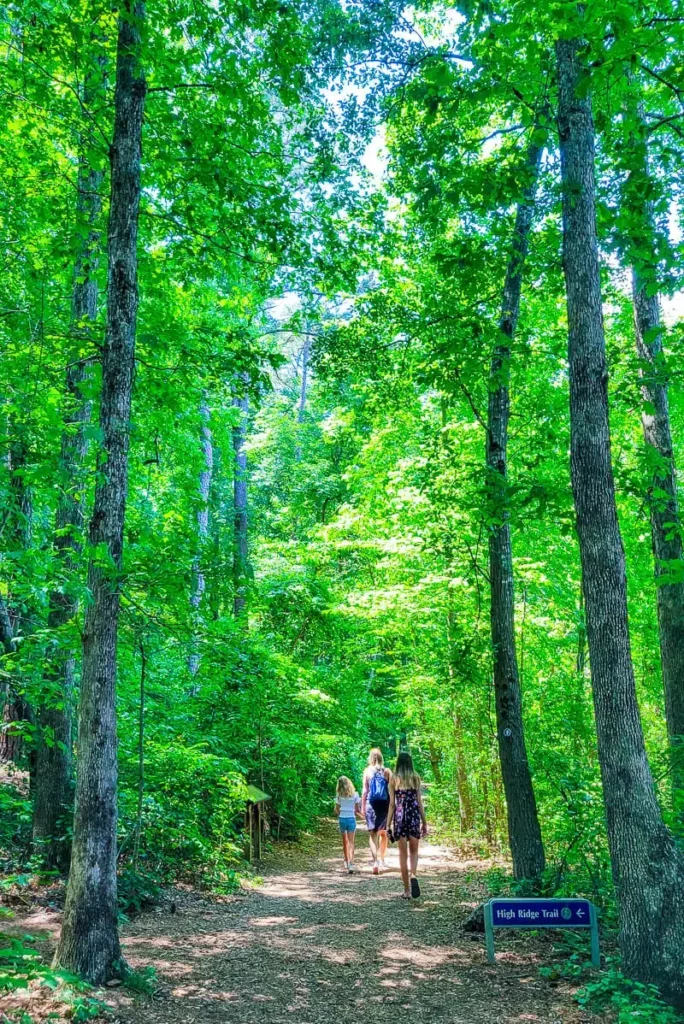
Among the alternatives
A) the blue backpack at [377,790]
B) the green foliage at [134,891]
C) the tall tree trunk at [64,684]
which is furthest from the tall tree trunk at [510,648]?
the tall tree trunk at [64,684]

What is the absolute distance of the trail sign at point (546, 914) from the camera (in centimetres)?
560

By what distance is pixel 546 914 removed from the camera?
5.69 metres

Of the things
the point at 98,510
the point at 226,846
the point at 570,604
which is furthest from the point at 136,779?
the point at 570,604

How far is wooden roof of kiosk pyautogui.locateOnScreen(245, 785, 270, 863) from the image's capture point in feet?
38.5

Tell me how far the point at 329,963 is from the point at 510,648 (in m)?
3.64

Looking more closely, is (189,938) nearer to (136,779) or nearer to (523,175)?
(136,779)

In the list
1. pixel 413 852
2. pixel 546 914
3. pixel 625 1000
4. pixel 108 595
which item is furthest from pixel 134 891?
pixel 625 1000

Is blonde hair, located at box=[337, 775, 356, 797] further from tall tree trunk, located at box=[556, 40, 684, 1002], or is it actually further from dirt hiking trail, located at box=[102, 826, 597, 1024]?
tall tree trunk, located at box=[556, 40, 684, 1002]

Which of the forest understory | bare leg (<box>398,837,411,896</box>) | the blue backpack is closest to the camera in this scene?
the forest understory

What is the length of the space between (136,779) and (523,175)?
818 centimetres

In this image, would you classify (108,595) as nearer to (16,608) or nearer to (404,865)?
(16,608)

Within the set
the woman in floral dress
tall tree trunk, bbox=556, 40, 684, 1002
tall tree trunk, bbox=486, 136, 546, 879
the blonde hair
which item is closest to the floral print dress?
the woman in floral dress

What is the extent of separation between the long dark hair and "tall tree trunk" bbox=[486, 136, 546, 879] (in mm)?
1567

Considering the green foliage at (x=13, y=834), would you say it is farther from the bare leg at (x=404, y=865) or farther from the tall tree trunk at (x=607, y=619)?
the tall tree trunk at (x=607, y=619)
